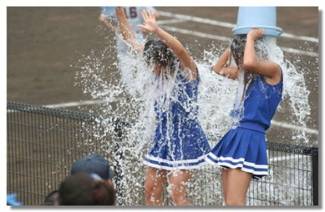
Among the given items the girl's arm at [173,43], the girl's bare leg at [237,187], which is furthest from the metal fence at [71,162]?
the girl's arm at [173,43]

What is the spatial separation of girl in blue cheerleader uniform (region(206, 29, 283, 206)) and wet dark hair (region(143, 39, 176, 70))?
488 mm

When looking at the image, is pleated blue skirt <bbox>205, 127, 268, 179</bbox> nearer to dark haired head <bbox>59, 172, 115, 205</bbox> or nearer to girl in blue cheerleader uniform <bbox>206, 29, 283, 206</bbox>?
girl in blue cheerleader uniform <bbox>206, 29, 283, 206</bbox>

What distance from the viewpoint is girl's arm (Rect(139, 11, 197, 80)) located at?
5453 mm

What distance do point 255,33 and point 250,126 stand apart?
0.57m

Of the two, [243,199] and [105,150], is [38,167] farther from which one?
[243,199]

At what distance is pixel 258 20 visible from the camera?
5480mm

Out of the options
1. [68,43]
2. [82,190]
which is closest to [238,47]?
[82,190]

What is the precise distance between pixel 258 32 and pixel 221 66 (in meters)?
0.44

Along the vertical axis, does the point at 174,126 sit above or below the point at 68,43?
below

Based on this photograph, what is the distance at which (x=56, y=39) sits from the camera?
42.2 feet

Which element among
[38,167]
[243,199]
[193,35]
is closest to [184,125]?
[243,199]

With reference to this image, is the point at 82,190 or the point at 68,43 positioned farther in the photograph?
the point at 68,43

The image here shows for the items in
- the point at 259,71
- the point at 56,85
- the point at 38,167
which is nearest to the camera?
the point at 259,71

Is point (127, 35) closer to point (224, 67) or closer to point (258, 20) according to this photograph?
point (224, 67)
